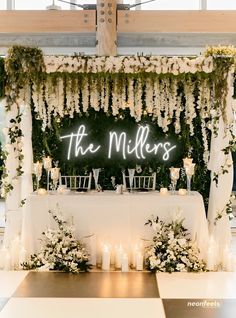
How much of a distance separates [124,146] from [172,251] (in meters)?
1.62

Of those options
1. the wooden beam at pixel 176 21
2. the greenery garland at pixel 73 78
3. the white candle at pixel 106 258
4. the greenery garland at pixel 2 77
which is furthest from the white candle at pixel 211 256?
the wooden beam at pixel 176 21

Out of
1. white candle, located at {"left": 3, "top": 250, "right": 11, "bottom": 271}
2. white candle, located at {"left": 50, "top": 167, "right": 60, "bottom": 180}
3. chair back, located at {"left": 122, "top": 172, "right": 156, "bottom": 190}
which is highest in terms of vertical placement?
white candle, located at {"left": 50, "top": 167, "right": 60, "bottom": 180}

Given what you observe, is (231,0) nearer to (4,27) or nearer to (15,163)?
(4,27)

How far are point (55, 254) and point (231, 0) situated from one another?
4878mm

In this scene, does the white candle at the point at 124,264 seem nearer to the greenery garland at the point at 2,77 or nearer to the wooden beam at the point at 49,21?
the greenery garland at the point at 2,77

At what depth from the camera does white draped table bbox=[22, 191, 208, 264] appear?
6387mm

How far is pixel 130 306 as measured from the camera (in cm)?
490

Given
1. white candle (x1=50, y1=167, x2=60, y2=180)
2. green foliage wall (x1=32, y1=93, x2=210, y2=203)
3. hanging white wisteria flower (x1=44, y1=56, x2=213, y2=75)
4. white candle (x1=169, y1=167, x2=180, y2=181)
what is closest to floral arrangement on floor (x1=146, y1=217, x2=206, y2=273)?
white candle (x1=169, y1=167, x2=180, y2=181)

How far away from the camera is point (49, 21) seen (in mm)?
8180

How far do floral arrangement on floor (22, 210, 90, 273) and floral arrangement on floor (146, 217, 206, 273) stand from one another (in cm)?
81

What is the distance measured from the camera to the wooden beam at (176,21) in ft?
26.8

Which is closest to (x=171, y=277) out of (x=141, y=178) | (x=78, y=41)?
(x=141, y=178)

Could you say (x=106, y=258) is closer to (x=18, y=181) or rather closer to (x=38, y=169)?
(x=38, y=169)

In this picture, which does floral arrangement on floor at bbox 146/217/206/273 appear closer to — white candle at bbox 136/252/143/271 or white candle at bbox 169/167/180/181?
white candle at bbox 136/252/143/271
